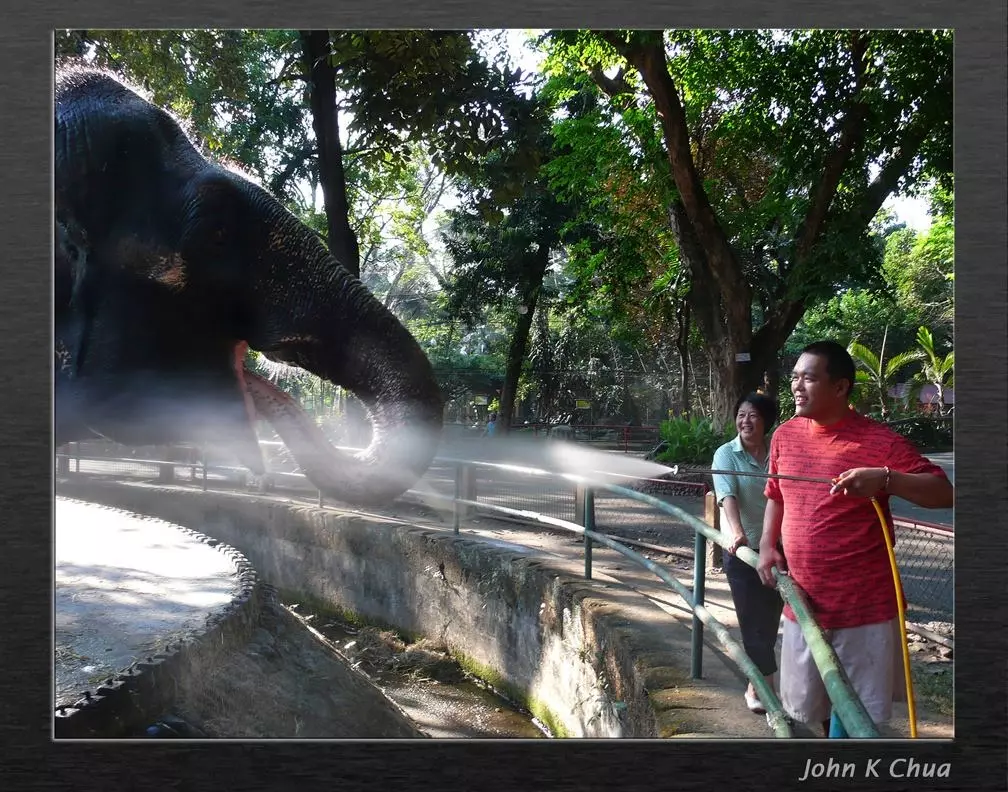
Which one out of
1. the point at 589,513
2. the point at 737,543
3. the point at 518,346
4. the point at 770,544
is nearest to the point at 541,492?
the point at 589,513

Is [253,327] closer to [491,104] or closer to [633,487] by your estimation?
[491,104]

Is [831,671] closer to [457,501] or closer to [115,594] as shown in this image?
[457,501]

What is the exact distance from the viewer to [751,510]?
8.56 feet

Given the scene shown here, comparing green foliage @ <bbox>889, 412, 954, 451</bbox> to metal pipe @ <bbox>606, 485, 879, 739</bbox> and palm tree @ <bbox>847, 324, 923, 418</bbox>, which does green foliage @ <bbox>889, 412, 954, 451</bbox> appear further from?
metal pipe @ <bbox>606, 485, 879, 739</bbox>

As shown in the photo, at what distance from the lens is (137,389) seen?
203 cm

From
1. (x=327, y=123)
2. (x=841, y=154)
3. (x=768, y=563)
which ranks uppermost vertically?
(x=327, y=123)

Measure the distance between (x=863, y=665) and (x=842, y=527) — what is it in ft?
1.03

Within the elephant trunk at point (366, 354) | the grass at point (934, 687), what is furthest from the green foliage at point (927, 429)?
the elephant trunk at point (366, 354)

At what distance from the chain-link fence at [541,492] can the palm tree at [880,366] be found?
0.40 meters

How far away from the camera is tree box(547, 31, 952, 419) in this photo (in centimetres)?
277

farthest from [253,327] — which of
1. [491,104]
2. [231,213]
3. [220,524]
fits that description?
[220,524]

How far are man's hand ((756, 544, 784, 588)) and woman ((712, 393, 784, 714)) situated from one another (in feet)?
0.70

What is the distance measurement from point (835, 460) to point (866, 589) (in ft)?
1.00
